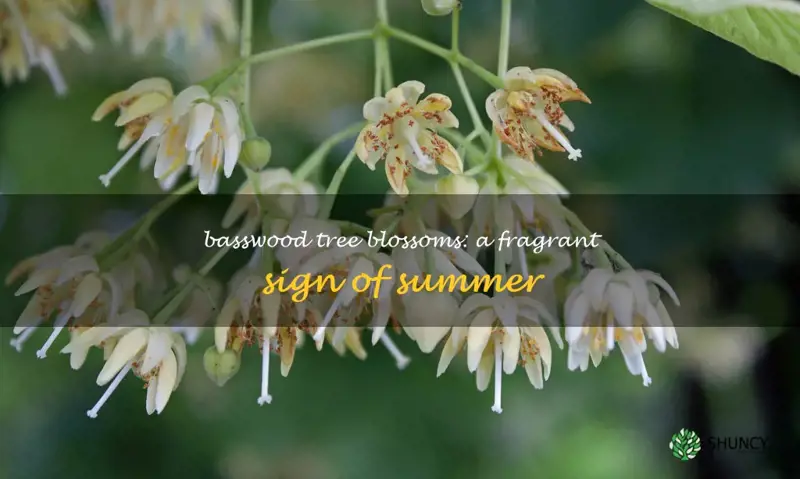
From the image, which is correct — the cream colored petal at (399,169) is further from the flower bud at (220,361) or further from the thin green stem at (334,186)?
the flower bud at (220,361)

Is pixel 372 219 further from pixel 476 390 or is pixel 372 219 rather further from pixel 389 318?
pixel 476 390

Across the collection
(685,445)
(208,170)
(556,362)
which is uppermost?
(208,170)

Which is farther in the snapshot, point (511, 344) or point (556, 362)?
point (556, 362)

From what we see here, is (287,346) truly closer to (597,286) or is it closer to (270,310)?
(270,310)

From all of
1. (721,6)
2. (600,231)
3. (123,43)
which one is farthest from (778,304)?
(123,43)

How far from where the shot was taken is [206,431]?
2.30 feet

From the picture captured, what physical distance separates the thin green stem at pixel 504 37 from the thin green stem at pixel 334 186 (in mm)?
124

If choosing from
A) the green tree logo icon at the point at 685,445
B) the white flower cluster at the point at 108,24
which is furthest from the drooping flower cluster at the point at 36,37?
the green tree logo icon at the point at 685,445

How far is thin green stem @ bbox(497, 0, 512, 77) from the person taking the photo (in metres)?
0.54

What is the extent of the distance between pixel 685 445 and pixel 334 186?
1.32 ft

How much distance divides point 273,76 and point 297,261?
0.65ft

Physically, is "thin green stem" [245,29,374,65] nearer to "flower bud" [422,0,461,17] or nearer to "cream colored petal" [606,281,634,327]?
"flower bud" [422,0,461,17]

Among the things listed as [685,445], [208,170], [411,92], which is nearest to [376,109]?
[411,92]

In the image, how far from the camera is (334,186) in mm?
539
